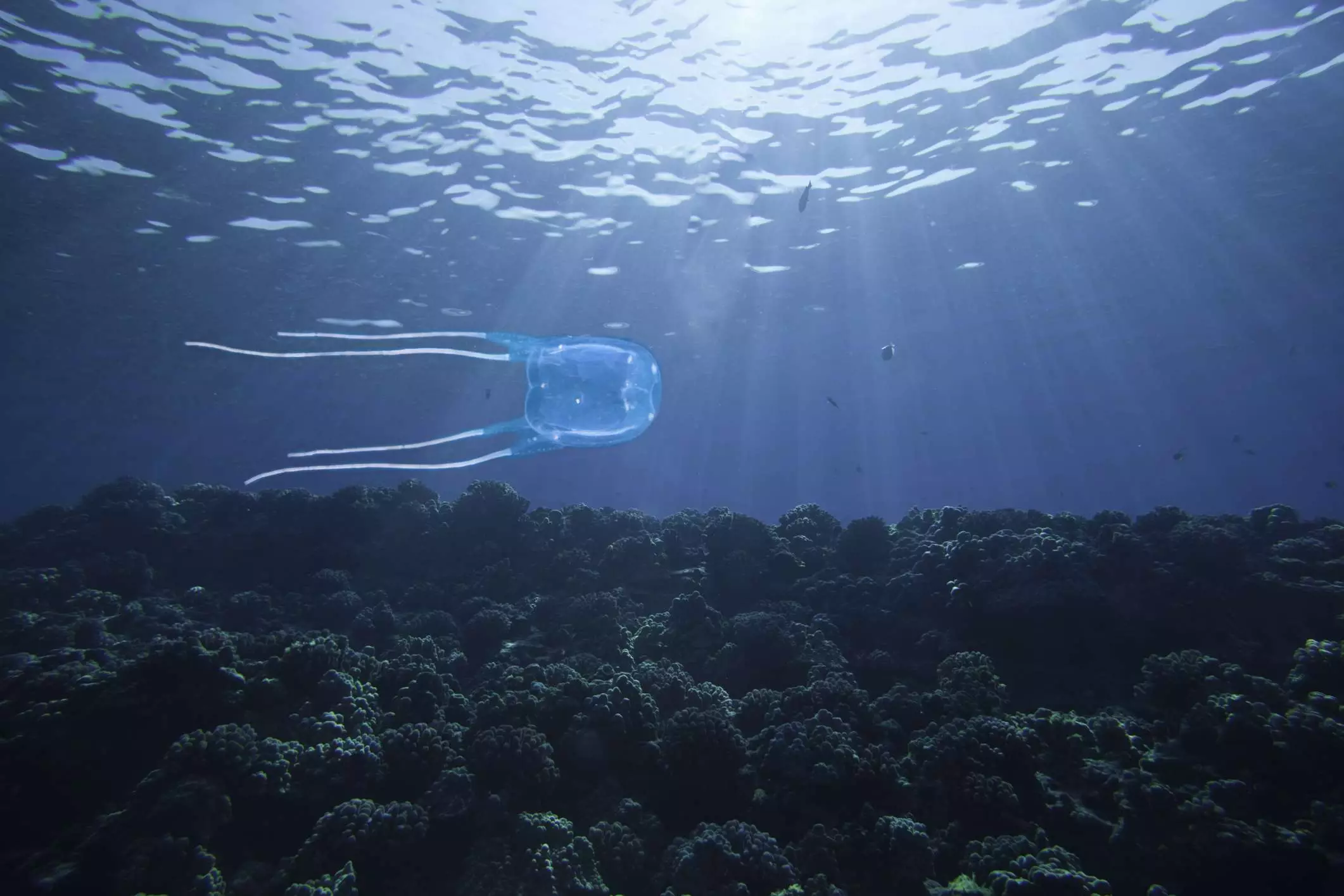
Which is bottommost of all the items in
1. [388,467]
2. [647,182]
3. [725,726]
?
[725,726]

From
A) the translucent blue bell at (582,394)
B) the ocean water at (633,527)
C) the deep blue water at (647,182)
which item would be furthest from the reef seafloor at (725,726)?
the deep blue water at (647,182)

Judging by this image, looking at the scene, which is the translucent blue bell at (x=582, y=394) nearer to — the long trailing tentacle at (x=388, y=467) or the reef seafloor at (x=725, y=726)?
the long trailing tentacle at (x=388, y=467)

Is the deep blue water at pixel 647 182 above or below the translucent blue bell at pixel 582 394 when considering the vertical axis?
above

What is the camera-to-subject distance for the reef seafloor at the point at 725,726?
493 centimetres

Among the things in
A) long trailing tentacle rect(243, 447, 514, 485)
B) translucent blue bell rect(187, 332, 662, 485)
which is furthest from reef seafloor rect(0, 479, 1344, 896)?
translucent blue bell rect(187, 332, 662, 485)

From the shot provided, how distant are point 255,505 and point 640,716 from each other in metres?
9.96

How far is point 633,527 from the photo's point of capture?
12.1 meters

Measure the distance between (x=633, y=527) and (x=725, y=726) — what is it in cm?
621

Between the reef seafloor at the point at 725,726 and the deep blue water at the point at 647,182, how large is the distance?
8.86 m

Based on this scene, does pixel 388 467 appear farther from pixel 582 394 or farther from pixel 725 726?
pixel 725 726

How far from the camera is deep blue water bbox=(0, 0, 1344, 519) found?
43.4ft

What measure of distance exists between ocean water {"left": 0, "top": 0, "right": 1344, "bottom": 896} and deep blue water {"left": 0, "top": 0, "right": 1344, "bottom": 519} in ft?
0.51

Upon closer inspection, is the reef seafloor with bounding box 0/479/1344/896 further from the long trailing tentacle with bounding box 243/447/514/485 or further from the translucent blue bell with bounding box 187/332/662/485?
the translucent blue bell with bounding box 187/332/662/485

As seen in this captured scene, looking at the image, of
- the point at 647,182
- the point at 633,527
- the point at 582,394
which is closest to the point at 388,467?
the point at 582,394
